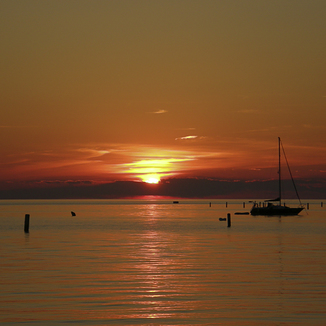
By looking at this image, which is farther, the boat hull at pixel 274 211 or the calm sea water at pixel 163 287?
the boat hull at pixel 274 211

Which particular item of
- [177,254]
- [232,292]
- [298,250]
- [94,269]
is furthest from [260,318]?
[298,250]

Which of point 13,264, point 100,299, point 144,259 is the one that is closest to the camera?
point 100,299

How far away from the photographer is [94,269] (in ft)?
91.9

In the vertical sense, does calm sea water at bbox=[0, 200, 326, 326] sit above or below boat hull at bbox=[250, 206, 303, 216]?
below

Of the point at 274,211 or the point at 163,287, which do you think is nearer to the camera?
the point at 163,287

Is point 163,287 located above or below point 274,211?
below

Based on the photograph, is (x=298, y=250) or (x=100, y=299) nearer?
(x=100, y=299)

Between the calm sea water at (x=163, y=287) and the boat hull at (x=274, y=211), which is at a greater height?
the boat hull at (x=274, y=211)

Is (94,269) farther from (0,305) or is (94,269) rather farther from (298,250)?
(298,250)

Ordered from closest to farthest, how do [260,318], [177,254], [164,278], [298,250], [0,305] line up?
[260,318] < [0,305] < [164,278] < [177,254] < [298,250]

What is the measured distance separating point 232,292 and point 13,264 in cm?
1441

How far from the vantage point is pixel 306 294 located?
20531 millimetres

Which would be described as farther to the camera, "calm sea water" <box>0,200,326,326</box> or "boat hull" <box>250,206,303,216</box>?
"boat hull" <box>250,206,303,216</box>

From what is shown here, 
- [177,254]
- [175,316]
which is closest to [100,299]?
[175,316]
